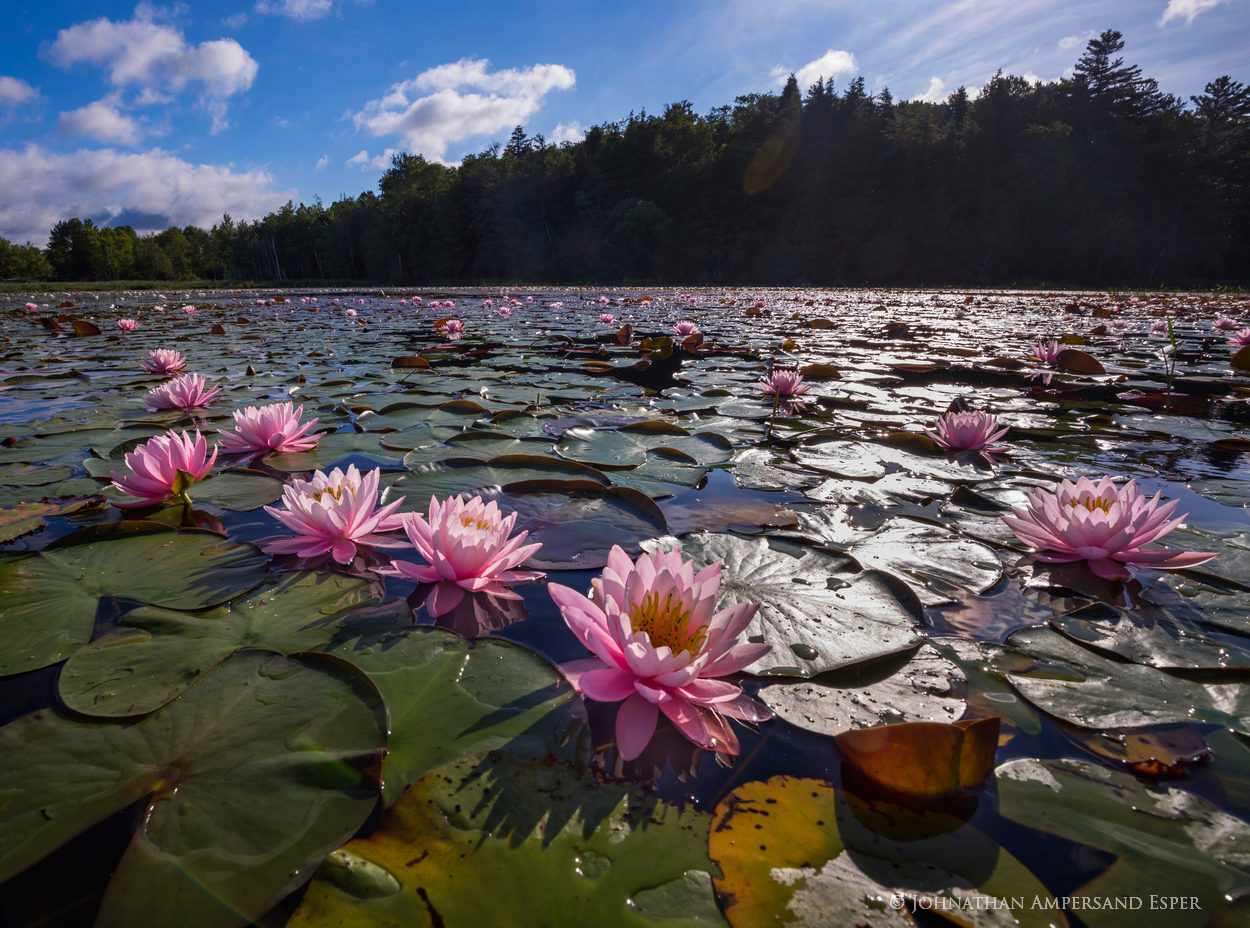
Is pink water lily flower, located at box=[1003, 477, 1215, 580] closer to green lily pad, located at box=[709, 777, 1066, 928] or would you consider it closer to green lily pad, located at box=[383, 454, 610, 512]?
green lily pad, located at box=[709, 777, 1066, 928]

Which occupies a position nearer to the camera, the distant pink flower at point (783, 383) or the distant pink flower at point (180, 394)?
the distant pink flower at point (180, 394)

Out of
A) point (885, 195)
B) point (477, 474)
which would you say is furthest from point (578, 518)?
point (885, 195)

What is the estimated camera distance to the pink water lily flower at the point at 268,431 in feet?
5.90

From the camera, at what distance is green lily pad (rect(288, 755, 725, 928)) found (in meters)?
0.54

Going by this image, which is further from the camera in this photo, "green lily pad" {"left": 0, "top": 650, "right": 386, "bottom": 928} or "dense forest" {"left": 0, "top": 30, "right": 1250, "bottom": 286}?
"dense forest" {"left": 0, "top": 30, "right": 1250, "bottom": 286}

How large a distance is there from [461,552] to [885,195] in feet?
119

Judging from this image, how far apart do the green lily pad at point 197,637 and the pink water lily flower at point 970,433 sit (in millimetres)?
1886

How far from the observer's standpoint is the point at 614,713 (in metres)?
0.83

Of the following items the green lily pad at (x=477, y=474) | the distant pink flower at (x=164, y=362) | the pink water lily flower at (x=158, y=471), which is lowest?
the green lily pad at (x=477, y=474)

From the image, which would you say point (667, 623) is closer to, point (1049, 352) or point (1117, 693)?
point (1117, 693)

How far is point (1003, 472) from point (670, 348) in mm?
2946

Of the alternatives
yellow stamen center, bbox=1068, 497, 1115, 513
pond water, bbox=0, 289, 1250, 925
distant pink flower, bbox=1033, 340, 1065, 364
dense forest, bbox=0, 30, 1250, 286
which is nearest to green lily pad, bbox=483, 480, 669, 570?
pond water, bbox=0, 289, 1250, 925

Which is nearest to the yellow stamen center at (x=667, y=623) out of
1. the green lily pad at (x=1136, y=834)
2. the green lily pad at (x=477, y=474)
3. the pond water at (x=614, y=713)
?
the pond water at (x=614, y=713)

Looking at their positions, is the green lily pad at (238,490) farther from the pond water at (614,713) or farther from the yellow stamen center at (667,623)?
the yellow stamen center at (667,623)
